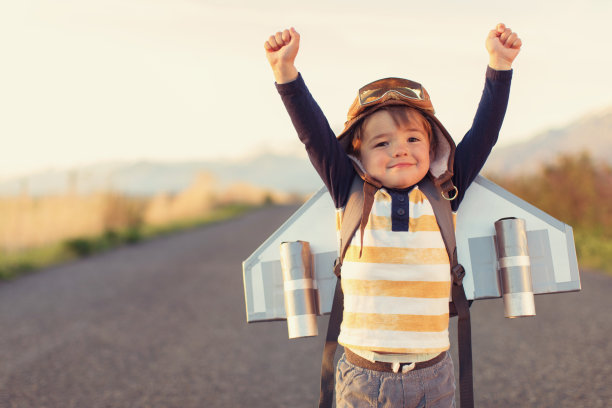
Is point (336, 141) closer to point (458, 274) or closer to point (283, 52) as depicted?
point (283, 52)

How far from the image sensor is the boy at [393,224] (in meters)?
1.82

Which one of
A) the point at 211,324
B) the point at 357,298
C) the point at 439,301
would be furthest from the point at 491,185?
the point at 211,324

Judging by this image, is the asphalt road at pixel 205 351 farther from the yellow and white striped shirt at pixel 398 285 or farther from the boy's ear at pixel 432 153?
the boy's ear at pixel 432 153

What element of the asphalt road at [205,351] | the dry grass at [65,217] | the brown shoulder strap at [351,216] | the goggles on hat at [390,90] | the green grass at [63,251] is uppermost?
the dry grass at [65,217]

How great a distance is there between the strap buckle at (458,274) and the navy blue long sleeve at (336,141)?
0.21 m

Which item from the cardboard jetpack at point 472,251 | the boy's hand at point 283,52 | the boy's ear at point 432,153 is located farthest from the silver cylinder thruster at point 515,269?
the boy's hand at point 283,52

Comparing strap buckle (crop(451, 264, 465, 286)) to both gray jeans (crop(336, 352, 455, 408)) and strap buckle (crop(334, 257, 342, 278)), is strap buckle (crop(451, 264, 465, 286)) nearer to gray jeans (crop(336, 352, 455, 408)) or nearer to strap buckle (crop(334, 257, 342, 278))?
gray jeans (crop(336, 352, 455, 408))

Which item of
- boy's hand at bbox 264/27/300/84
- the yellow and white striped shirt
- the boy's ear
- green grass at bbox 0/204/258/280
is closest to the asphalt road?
green grass at bbox 0/204/258/280

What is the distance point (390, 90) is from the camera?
6.22 ft

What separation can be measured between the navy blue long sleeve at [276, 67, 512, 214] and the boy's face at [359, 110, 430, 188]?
0.23 feet

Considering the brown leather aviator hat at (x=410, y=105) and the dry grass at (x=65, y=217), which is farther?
the dry grass at (x=65, y=217)

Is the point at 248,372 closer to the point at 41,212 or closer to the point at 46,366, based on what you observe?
the point at 46,366

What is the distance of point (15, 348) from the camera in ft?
16.2

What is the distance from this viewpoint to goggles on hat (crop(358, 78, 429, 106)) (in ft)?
6.19
